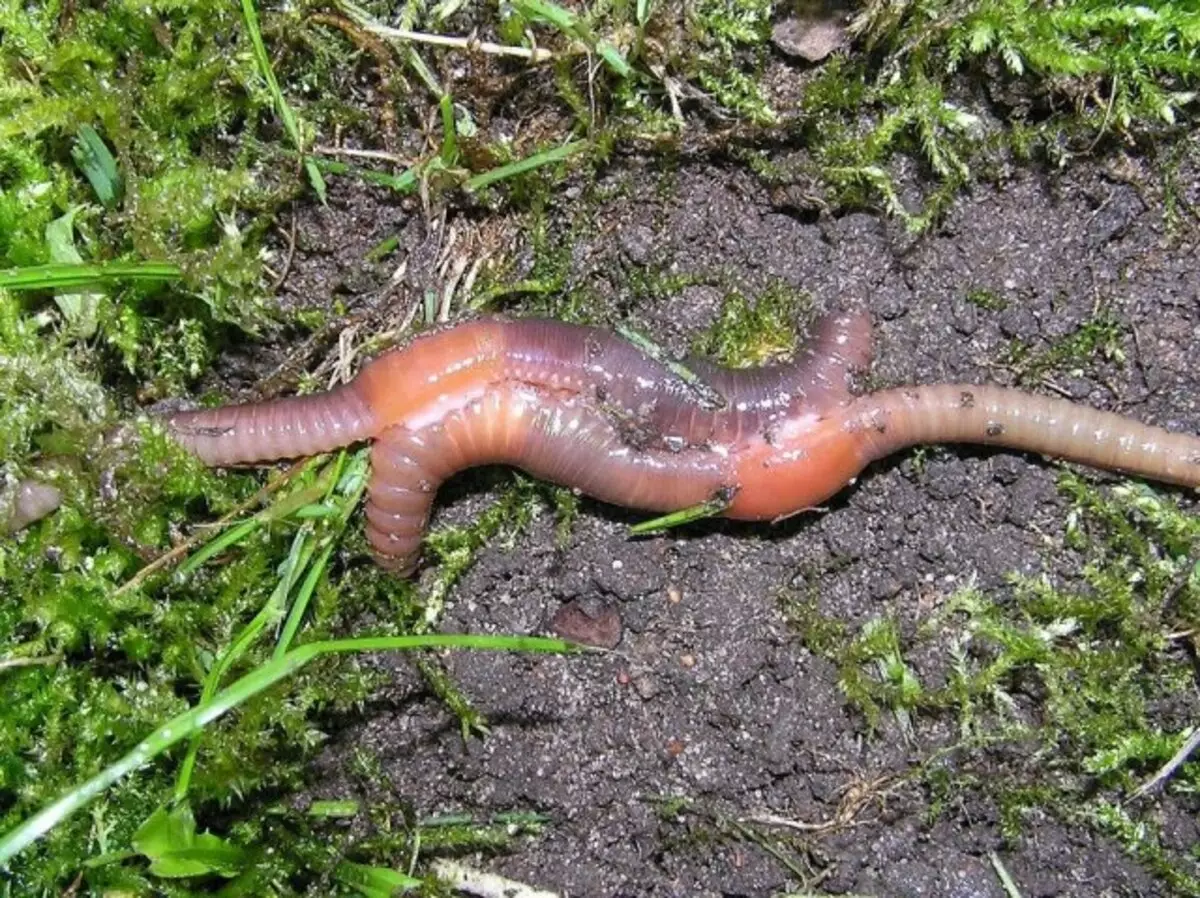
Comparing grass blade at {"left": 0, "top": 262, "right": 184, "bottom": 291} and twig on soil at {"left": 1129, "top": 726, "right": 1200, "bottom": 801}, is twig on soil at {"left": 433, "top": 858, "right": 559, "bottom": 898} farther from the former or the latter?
grass blade at {"left": 0, "top": 262, "right": 184, "bottom": 291}

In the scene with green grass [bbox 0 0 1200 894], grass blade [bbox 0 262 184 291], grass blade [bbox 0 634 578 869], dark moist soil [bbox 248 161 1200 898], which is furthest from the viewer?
dark moist soil [bbox 248 161 1200 898]

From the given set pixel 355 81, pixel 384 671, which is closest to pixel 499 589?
pixel 384 671

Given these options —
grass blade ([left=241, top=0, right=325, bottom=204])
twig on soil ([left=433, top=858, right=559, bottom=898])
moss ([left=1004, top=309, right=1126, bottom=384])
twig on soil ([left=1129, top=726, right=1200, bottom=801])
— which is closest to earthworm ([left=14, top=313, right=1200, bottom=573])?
moss ([left=1004, top=309, right=1126, bottom=384])

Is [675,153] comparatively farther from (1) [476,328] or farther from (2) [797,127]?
(1) [476,328]

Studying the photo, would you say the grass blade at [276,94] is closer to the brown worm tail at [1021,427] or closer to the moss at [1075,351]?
the brown worm tail at [1021,427]

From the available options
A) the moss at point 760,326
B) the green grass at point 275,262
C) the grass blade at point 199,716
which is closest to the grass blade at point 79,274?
the green grass at point 275,262

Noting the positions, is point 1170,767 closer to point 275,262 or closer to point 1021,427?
point 1021,427
